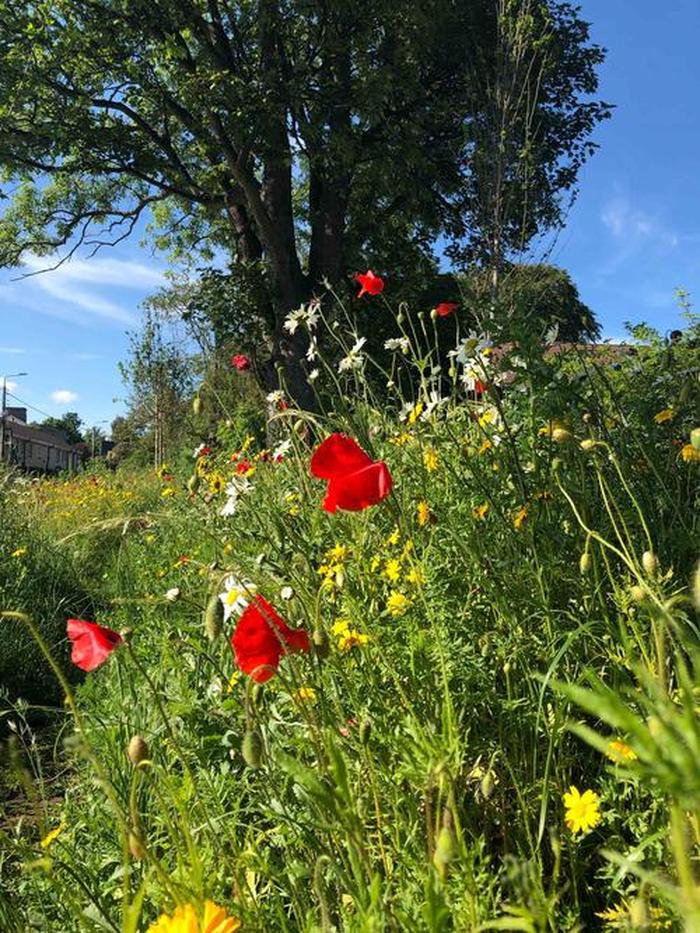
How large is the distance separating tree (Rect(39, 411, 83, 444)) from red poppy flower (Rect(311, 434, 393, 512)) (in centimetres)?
7661

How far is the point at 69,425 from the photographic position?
81.6 meters

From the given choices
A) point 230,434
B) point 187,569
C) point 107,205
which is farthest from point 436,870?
point 107,205

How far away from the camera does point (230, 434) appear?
24.6 feet

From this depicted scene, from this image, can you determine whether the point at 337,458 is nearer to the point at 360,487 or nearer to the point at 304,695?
the point at 360,487

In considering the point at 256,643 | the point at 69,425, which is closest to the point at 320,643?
the point at 256,643

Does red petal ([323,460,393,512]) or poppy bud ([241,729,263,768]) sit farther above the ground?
red petal ([323,460,393,512])

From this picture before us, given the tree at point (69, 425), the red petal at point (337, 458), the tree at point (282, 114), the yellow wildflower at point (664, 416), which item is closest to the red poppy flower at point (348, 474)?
the red petal at point (337, 458)

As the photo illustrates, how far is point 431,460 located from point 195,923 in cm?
159

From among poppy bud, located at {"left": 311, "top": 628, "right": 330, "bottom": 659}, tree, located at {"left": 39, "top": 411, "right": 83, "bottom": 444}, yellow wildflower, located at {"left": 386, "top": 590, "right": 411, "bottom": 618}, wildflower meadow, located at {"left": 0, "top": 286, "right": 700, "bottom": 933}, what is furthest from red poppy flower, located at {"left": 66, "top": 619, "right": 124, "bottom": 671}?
tree, located at {"left": 39, "top": 411, "right": 83, "bottom": 444}

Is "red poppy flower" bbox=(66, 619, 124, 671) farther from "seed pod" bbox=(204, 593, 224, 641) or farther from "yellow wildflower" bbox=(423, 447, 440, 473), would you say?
"yellow wildflower" bbox=(423, 447, 440, 473)

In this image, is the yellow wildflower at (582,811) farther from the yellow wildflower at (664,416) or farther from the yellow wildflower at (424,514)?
the yellow wildflower at (664,416)

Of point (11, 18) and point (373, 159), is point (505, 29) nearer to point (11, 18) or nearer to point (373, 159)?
point (373, 159)

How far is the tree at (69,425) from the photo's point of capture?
75812 millimetres

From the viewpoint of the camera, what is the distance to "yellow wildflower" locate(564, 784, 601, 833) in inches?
46.1
